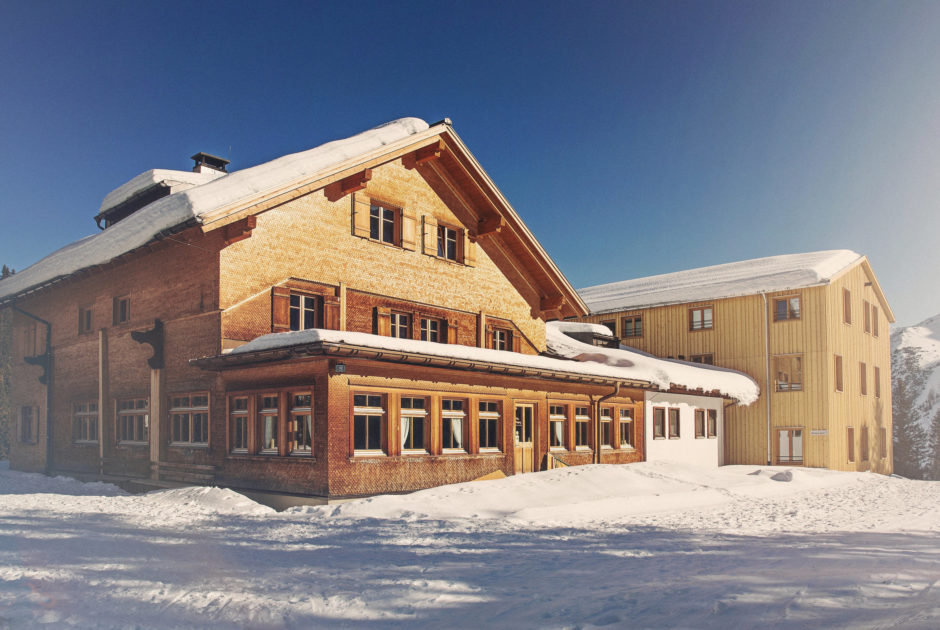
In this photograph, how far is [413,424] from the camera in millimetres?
16953

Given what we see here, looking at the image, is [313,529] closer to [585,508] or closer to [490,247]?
[585,508]

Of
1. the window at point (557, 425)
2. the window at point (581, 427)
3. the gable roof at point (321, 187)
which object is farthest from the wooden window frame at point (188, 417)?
the window at point (581, 427)

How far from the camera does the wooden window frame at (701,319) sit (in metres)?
33.4

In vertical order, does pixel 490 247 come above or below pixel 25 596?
above

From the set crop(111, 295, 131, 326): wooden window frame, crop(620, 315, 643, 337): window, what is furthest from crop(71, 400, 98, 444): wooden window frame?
crop(620, 315, 643, 337): window

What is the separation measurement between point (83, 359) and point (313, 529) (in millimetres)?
13494

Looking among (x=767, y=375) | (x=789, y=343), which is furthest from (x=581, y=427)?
(x=789, y=343)

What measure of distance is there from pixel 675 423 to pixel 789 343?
7.16m

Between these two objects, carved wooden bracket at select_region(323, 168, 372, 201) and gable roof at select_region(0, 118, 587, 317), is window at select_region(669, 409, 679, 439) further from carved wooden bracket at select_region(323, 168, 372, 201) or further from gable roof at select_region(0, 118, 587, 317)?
→ carved wooden bracket at select_region(323, 168, 372, 201)

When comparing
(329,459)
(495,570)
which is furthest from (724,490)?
(495,570)

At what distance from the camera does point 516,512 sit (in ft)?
Answer: 46.3

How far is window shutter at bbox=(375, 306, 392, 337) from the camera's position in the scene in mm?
19625

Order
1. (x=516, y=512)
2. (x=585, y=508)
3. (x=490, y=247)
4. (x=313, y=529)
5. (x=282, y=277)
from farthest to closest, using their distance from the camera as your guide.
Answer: (x=490, y=247) → (x=282, y=277) → (x=585, y=508) → (x=516, y=512) → (x=313, y=529)

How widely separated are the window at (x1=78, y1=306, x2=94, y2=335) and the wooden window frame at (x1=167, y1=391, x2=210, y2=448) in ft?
18.2
